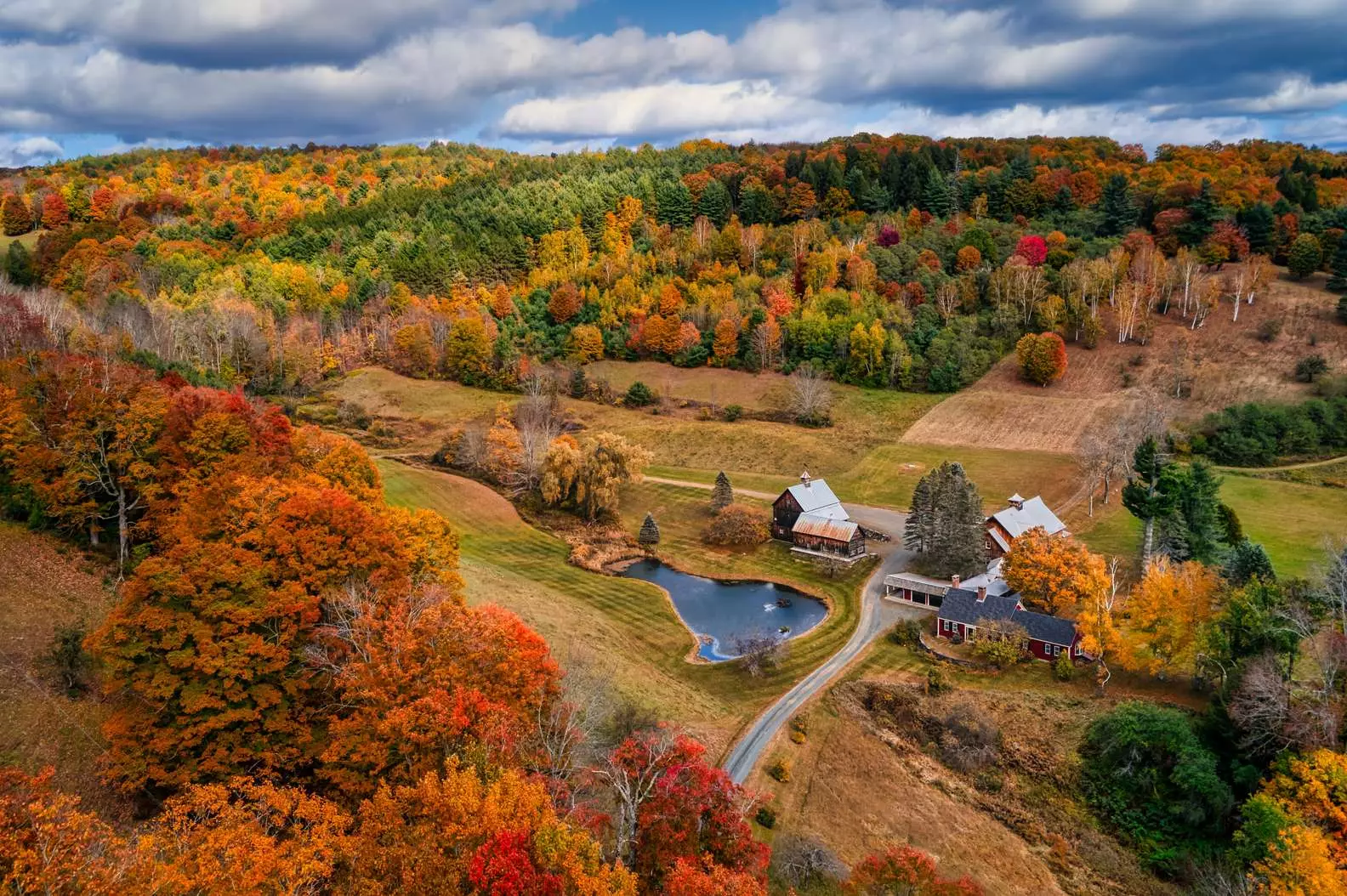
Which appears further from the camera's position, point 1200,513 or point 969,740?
point 1200,513

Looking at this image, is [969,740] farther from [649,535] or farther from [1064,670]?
[649,535]

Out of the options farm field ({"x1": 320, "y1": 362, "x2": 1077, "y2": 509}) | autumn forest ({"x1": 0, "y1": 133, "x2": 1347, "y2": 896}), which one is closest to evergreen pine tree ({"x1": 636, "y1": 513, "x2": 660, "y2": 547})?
autumn forest ({"x1": 0, "y1": 133, "x2": 1347, "y2": 896})

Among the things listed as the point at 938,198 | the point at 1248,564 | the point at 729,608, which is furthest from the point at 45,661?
the point at 938,198

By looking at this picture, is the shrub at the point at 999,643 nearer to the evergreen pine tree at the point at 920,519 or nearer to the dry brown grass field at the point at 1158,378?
the evergreen pine tree at the point at 920,519

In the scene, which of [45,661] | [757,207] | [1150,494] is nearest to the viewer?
[45,661]

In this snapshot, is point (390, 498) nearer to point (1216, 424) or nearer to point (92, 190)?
point (1216, 424)

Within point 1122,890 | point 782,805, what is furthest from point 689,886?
point 1122,890

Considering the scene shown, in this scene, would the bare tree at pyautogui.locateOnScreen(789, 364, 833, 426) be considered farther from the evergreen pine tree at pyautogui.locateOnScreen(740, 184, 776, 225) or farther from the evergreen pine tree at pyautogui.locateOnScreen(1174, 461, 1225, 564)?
the evergreen pine tree at pyautogui.locateOnScreen(740, 184, 776, 225)
